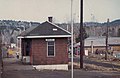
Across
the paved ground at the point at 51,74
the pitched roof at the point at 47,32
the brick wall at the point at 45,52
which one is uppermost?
the pitched roof at the point at 47,32

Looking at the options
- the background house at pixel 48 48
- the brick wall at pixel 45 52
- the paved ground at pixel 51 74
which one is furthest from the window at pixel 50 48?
the paved ground at pixel 51 74

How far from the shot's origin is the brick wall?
30.6 m

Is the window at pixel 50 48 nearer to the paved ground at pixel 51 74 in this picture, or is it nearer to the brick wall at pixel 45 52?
the brick wall at pixel 45 52

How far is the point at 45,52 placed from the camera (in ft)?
100

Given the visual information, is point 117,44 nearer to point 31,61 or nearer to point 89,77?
point 31,61

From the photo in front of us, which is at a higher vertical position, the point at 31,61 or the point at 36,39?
the point at 36,39

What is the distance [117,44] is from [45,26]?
226 ft

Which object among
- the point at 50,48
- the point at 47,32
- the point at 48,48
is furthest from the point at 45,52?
the point at 47,32

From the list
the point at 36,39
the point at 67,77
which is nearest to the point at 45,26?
the point at 36,39

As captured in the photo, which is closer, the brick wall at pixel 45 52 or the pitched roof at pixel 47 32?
the brick wall at pixel 45 52

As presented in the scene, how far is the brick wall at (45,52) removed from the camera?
30580 millimetres

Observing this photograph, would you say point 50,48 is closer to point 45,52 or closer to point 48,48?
point 48,48

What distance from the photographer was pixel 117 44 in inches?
3920

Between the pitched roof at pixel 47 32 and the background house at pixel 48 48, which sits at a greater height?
the pitched roof at pixel 47 32
